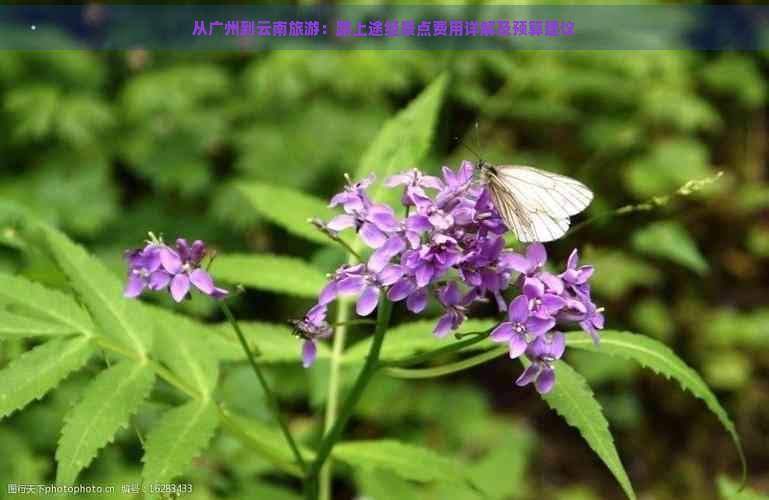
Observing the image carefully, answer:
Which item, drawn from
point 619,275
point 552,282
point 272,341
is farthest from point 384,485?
point 619,275

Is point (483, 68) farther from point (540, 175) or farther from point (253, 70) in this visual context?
point (540, 175)

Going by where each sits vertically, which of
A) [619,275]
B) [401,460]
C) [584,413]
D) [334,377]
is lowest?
[619,275]

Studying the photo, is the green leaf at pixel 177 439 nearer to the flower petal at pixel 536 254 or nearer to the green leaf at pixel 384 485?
the green leaf at pixel 384 485

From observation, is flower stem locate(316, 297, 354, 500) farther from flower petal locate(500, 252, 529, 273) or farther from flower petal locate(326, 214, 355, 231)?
flower petal locate(500, 252, 529, 273)

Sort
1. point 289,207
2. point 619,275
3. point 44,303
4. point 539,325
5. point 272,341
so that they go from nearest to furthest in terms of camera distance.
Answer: point 539,325 → point 44,303 → point 272,341 → point 289,207 → point 619,275

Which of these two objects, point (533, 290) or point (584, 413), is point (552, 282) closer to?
point (533, 290)

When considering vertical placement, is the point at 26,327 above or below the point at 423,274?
below

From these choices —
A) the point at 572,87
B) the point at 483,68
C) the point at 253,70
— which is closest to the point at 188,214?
the point at 253,70

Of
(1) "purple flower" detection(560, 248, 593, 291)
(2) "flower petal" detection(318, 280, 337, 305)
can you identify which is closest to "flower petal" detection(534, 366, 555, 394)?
(1) "purple flower" detection(560, 248, 593, 291)
